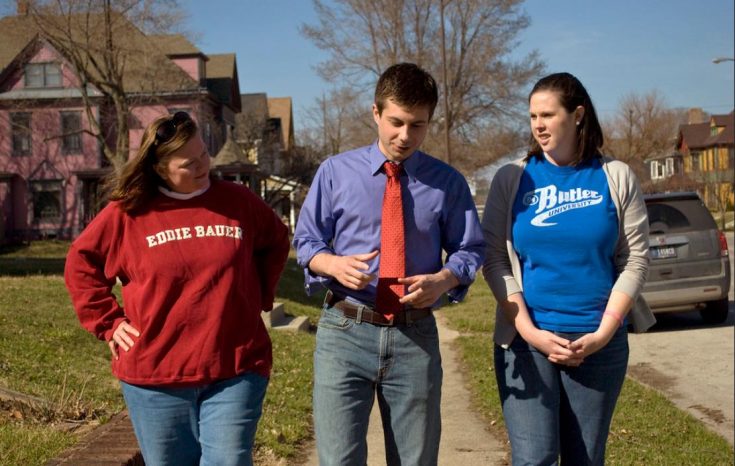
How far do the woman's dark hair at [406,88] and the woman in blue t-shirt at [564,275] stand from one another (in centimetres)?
49

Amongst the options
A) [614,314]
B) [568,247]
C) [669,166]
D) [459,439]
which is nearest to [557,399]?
[614,314]

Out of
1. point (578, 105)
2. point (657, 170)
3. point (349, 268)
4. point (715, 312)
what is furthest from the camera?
point (657, 170)

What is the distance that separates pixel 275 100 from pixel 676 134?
41.8 metres

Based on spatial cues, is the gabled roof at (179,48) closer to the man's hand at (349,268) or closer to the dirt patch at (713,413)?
the dirt patch at (713,413)

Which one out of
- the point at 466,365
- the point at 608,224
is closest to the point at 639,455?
the point at 608,224

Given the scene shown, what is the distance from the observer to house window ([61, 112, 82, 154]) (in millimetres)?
38594

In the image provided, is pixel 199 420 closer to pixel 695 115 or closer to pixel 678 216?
pixel 678 216

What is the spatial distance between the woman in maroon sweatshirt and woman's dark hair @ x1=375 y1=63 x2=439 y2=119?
766 millimetres

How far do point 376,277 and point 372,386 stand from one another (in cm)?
44

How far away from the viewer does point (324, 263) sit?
3.08 meters

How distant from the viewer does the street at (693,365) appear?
7402mm

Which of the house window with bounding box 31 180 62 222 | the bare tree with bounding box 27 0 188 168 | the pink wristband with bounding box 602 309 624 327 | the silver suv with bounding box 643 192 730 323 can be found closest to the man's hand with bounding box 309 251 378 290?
the pink wristband with bounding box 602 309 624 327

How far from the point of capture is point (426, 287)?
3.04m

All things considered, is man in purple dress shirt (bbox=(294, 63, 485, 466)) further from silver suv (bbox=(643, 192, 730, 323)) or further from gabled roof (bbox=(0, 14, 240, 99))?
gabled roof (bbox=(0, 14, 240, 99))
